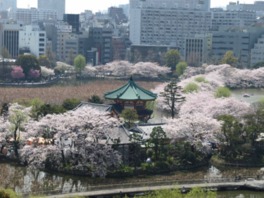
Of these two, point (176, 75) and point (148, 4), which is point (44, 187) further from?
point (148, 4)

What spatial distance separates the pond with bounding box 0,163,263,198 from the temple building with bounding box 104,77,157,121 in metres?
8.34

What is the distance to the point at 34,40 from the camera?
6888 centimetres

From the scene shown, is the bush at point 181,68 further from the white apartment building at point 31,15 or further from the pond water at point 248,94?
the white apartment building at point 31,15

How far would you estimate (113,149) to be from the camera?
73.1 feet

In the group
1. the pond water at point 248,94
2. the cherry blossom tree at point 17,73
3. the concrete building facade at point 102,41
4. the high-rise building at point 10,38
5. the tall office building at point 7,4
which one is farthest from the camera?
the tall office building at point 7,4

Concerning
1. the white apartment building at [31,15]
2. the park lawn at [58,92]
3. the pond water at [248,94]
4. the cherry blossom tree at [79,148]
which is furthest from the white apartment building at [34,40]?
the cherry blossom tree at [79,148]

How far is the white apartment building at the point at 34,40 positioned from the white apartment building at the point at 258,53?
20.6 metres

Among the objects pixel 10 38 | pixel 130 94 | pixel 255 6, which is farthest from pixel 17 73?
pixel 255 6

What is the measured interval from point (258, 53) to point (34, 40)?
872 inches

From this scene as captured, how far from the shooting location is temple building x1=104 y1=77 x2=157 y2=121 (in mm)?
31047

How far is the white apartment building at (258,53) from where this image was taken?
68875mm

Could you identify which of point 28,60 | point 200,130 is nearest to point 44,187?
point 200,130

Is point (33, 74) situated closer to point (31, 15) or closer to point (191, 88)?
point (191, 88)

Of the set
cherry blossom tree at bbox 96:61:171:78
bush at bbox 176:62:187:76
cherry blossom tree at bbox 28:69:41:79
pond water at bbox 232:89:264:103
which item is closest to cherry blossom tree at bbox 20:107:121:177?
pond water at bbox 232:89:264:103
